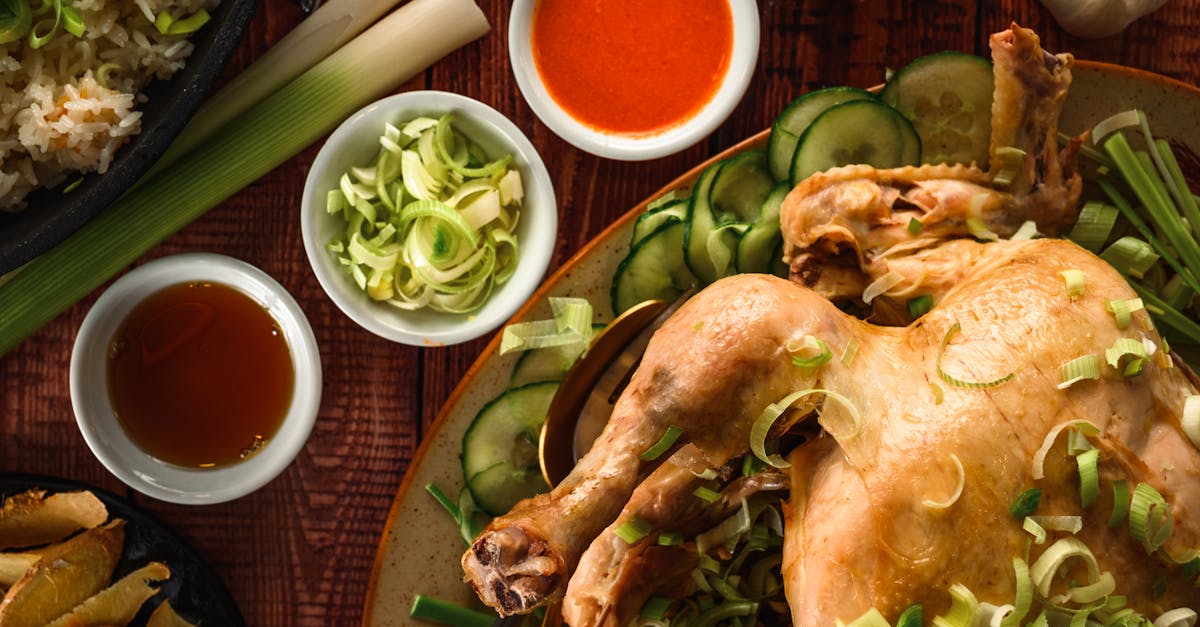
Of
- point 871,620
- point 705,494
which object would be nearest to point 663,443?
point 705,494

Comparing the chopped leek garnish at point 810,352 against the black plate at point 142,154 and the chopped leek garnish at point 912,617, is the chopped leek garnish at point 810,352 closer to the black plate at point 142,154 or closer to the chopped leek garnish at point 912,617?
the chopped leek garnish at point 912,617

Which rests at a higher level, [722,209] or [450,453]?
[722,209]

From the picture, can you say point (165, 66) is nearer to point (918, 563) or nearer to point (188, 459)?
point (188, 459)

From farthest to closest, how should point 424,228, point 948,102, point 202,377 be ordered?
point 202,377 < point 424,228 < point 948,102

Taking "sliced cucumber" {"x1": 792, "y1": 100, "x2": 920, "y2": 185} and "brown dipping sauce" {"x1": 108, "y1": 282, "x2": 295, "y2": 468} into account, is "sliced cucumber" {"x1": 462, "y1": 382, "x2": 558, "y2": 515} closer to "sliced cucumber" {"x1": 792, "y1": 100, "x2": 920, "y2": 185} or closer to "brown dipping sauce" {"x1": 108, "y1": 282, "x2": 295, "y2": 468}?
"brown dipping sauce" {"x1": 108, "y1": 282, "x2": 295, "y2": 468}

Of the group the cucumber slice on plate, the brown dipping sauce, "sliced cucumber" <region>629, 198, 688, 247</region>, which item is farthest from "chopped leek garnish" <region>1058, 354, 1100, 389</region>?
the brown dipping sauce

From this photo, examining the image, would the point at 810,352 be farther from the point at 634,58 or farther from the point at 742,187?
the point at 634,58

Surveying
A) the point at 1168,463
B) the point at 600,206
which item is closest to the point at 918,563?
the point at 1168,463
